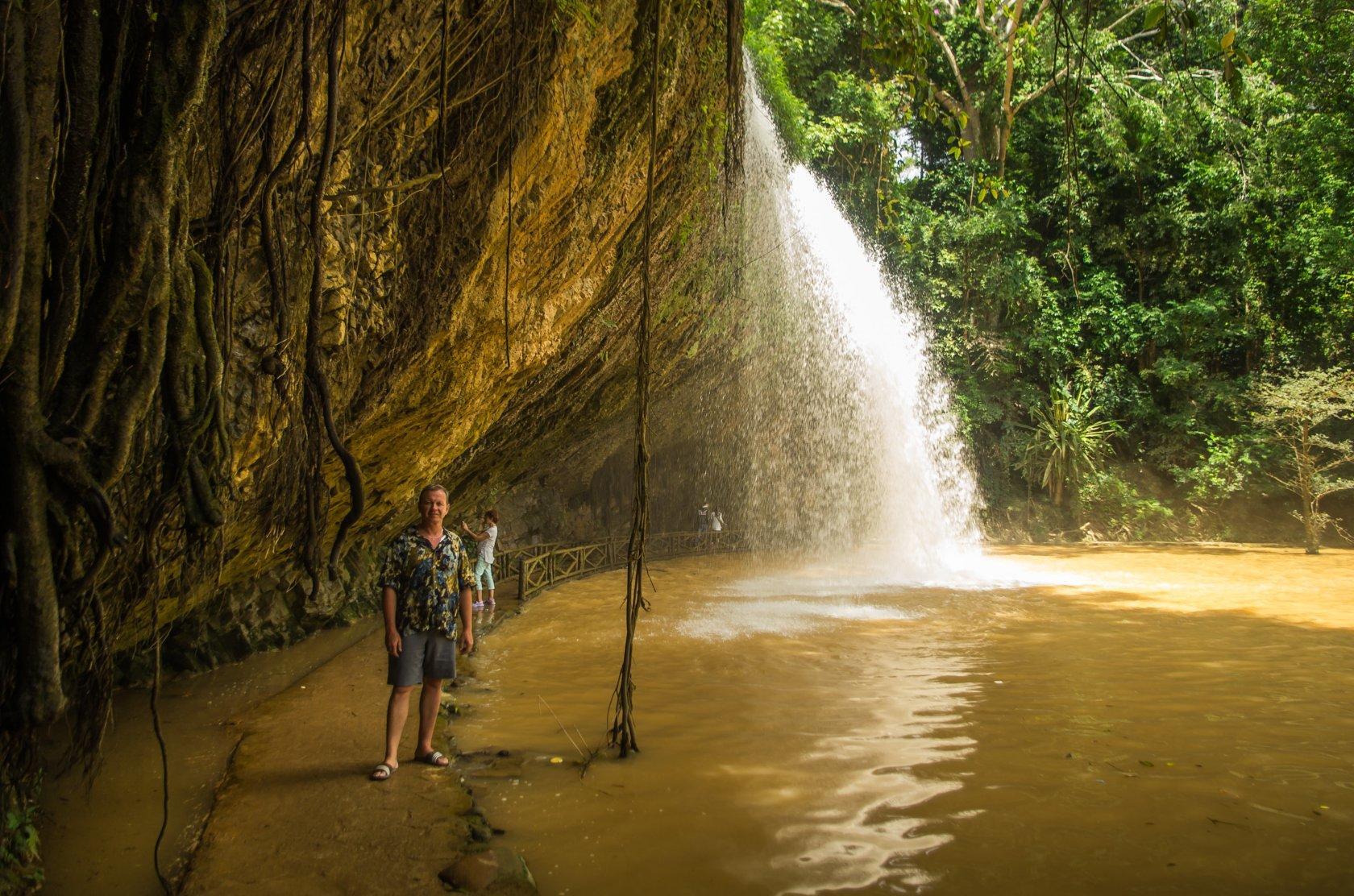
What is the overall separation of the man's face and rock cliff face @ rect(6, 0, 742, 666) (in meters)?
0.60

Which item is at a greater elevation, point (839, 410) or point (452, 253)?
point (839, 410)

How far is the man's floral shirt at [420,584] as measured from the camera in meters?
4.07

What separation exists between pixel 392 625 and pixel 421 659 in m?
0.26

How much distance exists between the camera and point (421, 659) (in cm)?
410

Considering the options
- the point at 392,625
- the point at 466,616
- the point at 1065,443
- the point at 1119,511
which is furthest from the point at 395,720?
the point at 1119,511

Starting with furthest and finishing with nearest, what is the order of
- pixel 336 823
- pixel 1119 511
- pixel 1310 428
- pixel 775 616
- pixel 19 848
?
1. pixel 1119 511
2. pixel 1310 428
3. pixel 775 616
4. pixel 336 823
5. pixel 19 848

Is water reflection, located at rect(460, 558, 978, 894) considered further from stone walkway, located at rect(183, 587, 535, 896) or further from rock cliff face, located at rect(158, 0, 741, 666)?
rock cliff face, located at rect(158, 0, 741, 666)

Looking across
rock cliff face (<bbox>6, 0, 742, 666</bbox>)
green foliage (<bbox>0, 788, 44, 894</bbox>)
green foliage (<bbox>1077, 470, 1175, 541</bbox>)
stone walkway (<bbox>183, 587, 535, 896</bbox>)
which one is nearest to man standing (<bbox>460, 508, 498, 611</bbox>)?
rock cliff face (<bbox>6, 0, 742, 666</bbox>)

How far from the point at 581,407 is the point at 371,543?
131 inches

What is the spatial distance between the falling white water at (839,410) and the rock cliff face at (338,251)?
523 cm

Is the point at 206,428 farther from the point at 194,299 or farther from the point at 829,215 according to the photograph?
the point at 829,215

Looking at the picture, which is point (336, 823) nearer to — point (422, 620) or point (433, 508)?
point (422, 620)

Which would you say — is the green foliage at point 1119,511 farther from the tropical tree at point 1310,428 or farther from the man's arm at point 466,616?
the man's arm at point 466,616

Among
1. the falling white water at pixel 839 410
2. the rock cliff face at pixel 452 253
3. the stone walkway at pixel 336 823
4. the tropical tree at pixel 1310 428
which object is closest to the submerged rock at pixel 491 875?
the stone walkway at pixel 336 823
